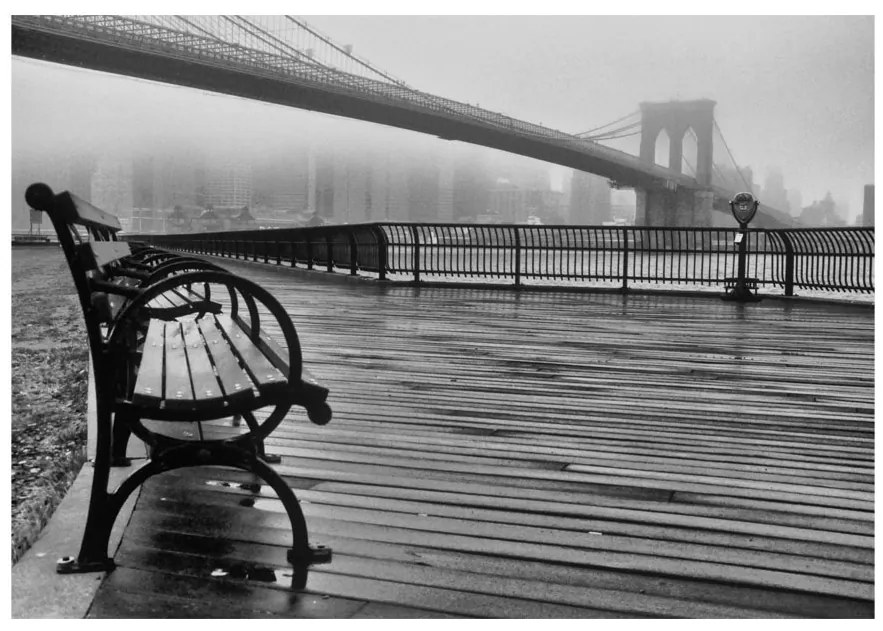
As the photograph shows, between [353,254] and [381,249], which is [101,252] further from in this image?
[353,254]

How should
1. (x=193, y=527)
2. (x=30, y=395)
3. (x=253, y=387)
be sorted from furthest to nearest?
(x=30, y=395) → (x=193, y=527) → (x=253, y=387)

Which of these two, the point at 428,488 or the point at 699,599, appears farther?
the point at 428,488

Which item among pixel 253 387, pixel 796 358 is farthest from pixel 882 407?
pixel 253 387

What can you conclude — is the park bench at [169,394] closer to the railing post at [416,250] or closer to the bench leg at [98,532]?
the bench leg at [98,532]

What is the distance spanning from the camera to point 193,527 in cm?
224

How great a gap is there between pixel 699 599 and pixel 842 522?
639 millimetres

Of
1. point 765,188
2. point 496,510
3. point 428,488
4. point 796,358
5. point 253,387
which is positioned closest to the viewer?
point 253,387

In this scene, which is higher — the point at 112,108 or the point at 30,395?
the point at 112,108

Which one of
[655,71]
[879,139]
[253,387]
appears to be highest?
[655,71]

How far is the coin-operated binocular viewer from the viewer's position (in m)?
9.63

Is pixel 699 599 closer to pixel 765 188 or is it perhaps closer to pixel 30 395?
pixel 30 395

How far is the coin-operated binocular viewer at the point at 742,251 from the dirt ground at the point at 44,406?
20.0 feet

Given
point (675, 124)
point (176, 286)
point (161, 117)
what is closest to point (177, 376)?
point (176, 286)

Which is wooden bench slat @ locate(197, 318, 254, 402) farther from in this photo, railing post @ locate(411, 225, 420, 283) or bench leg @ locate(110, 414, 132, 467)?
railing post @ locate(411, 225, 420, 283)
